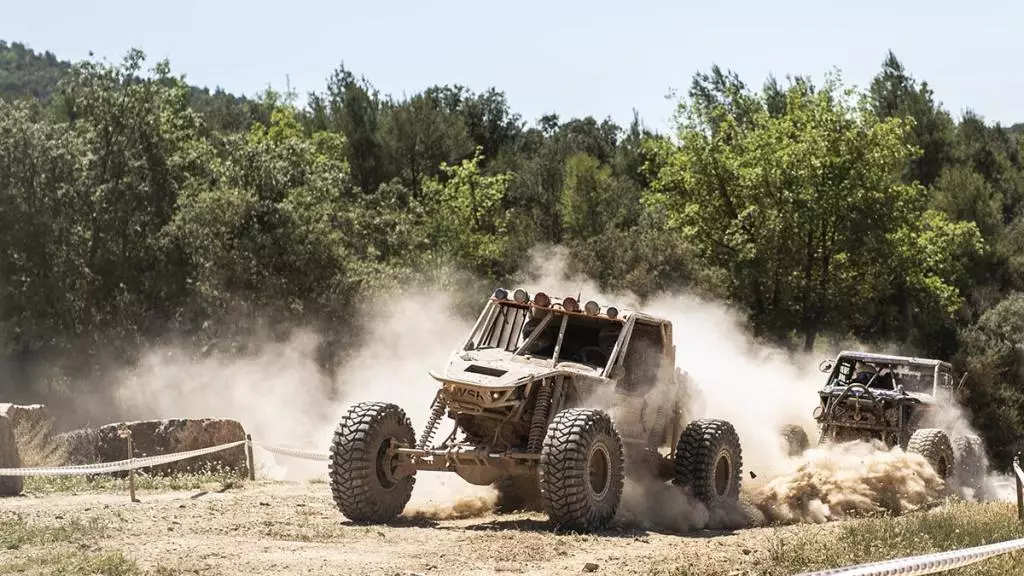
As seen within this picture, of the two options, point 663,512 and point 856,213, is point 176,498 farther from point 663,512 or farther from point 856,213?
point 856,213

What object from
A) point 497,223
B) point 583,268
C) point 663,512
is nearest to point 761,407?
point 663,512

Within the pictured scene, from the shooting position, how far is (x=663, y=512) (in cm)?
1569

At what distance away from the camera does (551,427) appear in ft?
45.5

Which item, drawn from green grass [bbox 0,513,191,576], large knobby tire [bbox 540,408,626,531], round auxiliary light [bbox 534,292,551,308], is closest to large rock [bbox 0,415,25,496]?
green grass [bbox 0,513,191,576]

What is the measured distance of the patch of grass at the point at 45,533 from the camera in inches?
475

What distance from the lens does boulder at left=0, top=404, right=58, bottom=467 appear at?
2097cm

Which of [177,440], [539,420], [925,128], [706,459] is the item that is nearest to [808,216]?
[925,128]

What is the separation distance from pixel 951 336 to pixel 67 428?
30.7 m

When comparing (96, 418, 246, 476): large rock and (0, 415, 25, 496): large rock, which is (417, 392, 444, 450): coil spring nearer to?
(0, 415, 25, 496): large rock

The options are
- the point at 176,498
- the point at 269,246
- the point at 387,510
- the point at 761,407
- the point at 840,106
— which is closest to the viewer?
the point at 387,510

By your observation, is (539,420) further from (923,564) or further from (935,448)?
(935,448)

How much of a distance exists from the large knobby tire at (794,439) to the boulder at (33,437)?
11184 mm

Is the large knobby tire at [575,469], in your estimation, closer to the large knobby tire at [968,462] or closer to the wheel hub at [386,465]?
the wheel hub at [386,465]

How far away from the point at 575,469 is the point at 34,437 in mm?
11244
